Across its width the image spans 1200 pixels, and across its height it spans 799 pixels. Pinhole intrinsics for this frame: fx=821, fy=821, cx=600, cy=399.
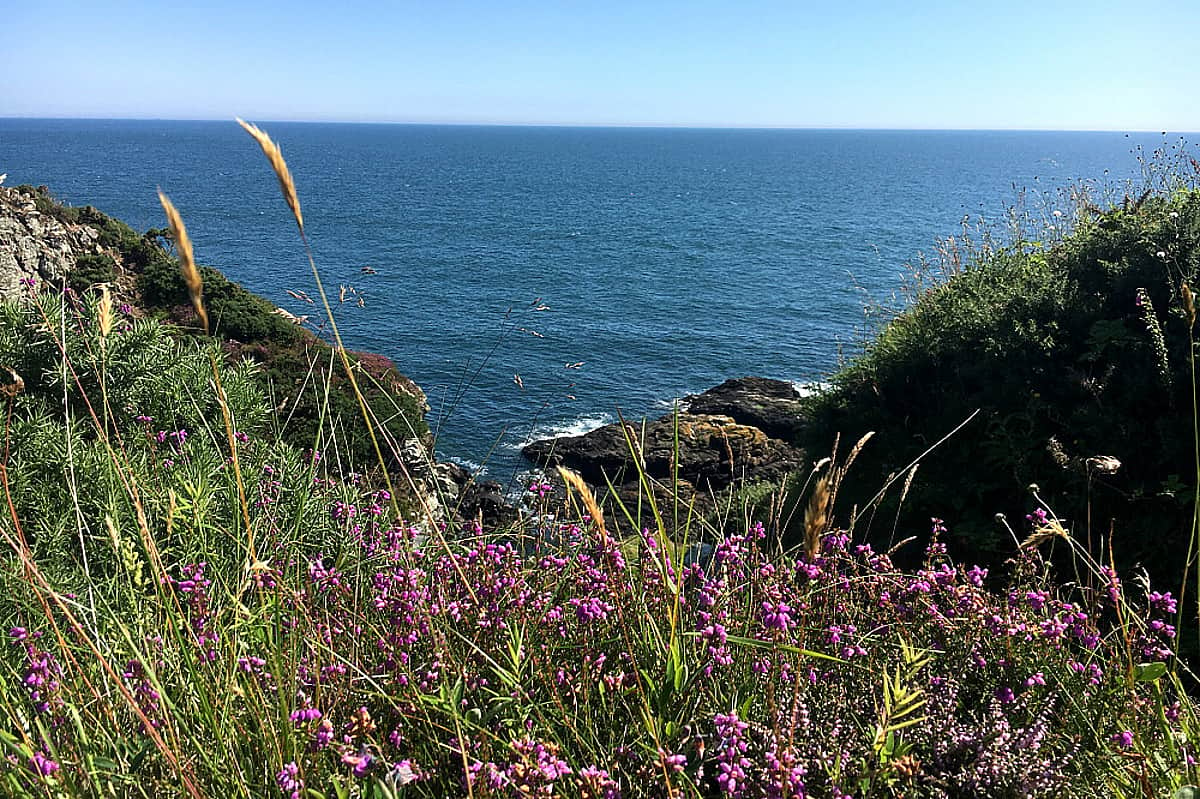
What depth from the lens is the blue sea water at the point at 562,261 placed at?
92.1 ft

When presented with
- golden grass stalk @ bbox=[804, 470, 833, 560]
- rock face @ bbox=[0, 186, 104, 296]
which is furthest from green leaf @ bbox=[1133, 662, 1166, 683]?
rock face @ bbox=[0, 186, 104, 296]

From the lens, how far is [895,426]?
303 inches

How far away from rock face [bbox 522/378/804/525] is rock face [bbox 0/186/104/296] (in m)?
12.0

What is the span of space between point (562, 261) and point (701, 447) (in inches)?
1496

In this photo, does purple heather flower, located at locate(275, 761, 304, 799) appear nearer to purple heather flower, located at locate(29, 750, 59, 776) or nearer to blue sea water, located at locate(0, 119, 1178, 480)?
purple heather flower, located at locate(29, 750, 59, 776)

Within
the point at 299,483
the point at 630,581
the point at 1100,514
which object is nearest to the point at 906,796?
the point at 630,581

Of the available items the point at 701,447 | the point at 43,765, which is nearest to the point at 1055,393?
the point at 43,765

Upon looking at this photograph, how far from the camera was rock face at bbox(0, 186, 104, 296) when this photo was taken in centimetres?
1883

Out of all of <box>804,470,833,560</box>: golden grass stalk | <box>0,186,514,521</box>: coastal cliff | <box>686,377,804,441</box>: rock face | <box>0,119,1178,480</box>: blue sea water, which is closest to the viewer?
<box>804,470,833,560</box>: golden grass stalk

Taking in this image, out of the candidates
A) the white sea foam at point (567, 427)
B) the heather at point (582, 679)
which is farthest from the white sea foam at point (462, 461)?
the heather at point (582, 679)

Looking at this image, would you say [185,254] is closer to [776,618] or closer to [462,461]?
[776,618]

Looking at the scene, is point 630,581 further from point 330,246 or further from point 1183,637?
point 330,246

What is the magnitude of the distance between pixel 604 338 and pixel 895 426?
93.3 ft

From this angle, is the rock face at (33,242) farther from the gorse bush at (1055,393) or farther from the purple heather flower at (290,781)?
the purple heather flower at (290,781)
